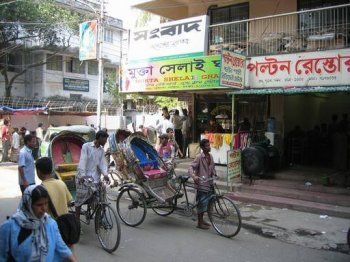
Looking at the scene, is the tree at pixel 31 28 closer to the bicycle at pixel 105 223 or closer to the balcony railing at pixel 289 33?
the balcony railing at pixel 289 33

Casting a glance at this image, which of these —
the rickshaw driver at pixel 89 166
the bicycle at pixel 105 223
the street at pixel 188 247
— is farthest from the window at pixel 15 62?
the bicycle at pixel 105 223

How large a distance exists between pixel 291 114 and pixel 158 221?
7391 millimetres

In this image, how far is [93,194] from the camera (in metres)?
6.54

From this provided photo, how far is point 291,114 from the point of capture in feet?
44.6

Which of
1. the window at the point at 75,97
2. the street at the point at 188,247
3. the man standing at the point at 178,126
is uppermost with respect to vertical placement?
the window at the point at 75,97

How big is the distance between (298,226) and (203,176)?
84.3 inches

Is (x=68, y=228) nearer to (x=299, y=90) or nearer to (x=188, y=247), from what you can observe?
(x=188, y=247)

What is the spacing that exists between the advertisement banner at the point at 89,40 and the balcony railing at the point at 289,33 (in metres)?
6.49

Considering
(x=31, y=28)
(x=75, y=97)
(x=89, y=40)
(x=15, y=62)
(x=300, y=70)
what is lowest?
(x=300, y=70)

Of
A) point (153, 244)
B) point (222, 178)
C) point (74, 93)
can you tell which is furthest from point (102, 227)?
point (74, 93)

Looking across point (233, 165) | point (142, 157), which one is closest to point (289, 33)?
point (233, 165)

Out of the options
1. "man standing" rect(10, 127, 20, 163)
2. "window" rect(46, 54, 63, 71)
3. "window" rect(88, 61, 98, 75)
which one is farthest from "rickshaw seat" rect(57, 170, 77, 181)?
"window" rect(88, 61, 98, 75)

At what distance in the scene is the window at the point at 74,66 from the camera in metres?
34.9

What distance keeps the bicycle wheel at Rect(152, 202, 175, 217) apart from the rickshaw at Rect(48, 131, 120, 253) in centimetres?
135
